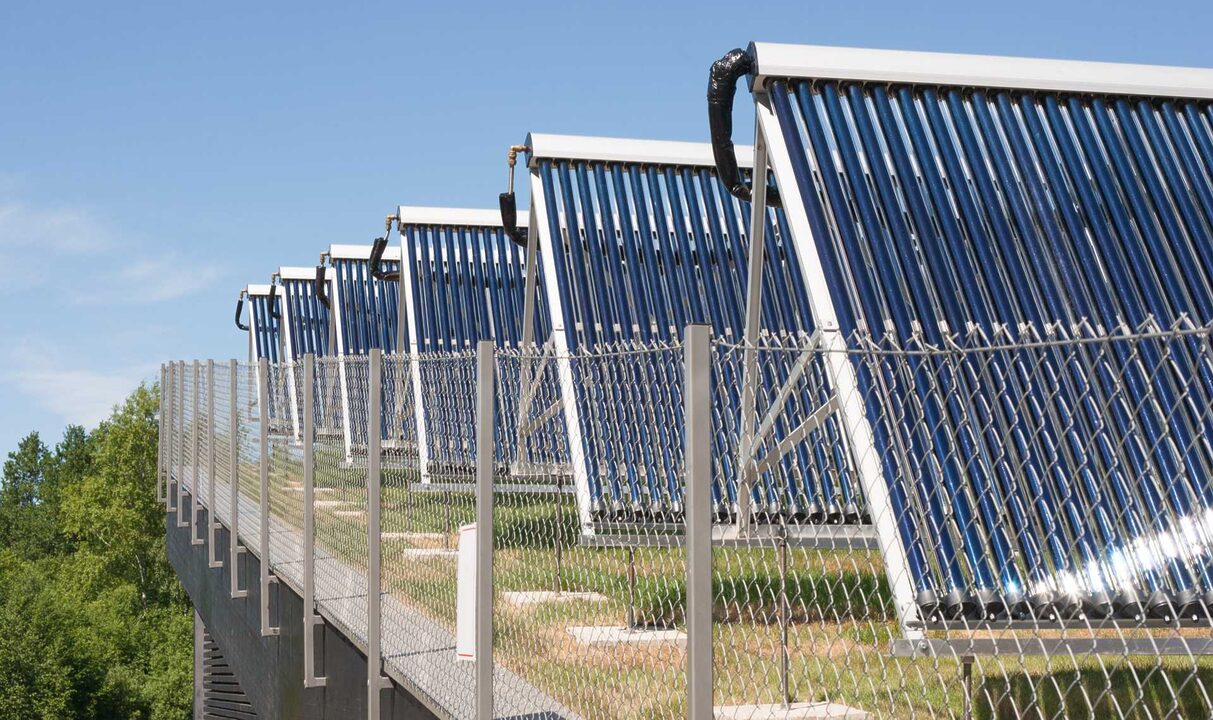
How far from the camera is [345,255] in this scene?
23.1m

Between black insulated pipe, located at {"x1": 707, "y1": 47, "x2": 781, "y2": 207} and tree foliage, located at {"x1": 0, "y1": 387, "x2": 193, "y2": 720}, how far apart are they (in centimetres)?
5159

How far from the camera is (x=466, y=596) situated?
5816 millimetres

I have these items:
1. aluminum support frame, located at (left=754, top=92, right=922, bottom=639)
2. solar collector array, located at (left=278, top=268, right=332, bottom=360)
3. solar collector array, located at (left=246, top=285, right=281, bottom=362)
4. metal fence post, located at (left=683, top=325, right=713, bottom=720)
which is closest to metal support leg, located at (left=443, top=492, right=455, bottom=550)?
aluminum support frame, located at (left=754, top=92, right=922, bottom=639)

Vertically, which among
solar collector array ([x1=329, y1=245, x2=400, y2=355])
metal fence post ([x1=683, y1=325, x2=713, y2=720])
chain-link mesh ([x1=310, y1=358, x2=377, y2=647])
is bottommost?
metal fence post ([x1=683, y1=325, x2=713, y2=720])

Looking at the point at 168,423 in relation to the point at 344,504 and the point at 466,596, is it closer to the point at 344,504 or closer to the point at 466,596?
the point at 344,504

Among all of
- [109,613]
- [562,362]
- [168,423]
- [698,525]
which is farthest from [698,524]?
[109,613]

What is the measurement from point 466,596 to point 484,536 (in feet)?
1.22

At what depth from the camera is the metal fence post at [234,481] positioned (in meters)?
11.5

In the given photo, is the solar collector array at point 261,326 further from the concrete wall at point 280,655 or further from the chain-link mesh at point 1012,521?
the chain-link mesh at point 1012,521

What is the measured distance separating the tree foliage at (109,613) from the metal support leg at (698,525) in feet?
180

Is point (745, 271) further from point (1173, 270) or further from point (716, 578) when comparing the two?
point (1173, 270)

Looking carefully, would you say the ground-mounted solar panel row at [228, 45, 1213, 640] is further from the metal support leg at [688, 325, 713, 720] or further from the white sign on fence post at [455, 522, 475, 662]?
the white sign on fence post at [455, 522, 475, 662]

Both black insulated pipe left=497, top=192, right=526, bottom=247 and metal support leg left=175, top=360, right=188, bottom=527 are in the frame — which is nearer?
black insulated pipe left=497, top=192, right=526, bottom=247

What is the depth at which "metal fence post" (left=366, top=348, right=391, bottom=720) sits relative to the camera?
6.98 meters
